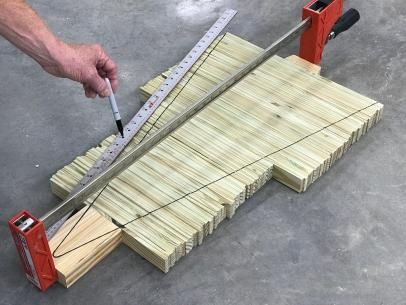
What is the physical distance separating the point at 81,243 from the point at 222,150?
2.78 feet

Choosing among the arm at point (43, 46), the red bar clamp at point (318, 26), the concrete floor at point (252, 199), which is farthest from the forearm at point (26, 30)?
the red bar clamp at point (318, 26)

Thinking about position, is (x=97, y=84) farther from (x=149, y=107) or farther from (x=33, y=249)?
(x=149, y=107)

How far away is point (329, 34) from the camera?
3855 millimetres

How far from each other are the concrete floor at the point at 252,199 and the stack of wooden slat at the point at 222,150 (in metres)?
0.11

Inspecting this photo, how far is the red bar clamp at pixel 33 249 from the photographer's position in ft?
8.60

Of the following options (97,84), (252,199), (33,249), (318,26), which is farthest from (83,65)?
(318,26)

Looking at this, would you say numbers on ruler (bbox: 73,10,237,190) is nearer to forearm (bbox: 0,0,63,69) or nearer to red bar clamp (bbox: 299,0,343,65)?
red bar clamp (bbox: 299,0,343,65)

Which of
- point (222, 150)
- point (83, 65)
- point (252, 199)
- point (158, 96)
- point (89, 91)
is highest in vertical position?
point (83, 65)

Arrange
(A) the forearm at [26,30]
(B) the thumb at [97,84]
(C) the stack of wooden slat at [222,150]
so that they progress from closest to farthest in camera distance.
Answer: (A) the forearm at [26,30] < (B) the thumb at [97,84] < (C) the stack of wooden slat at [222,150]

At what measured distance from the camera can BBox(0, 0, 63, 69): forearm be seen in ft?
8.58

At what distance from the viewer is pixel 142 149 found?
9.85 feet

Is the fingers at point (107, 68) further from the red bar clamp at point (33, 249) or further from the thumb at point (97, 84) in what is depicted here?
the red bar clamp at point (33, 249)

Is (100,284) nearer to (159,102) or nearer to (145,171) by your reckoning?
(145,171)

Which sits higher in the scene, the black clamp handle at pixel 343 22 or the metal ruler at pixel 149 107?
the black clamp handle at pixel 343 22
